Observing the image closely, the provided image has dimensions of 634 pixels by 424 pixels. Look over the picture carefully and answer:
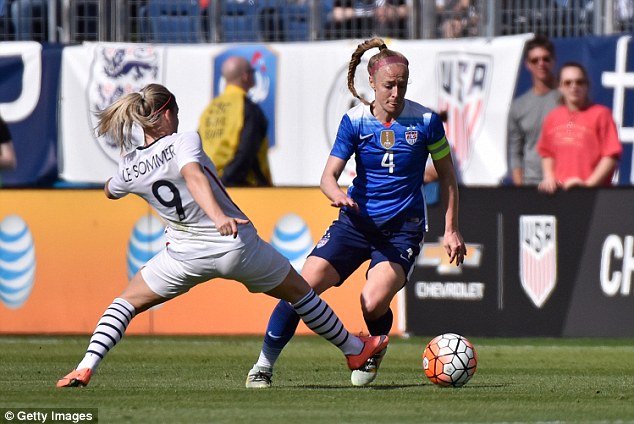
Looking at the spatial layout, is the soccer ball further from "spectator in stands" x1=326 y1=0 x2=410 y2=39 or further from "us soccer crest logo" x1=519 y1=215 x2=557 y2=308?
"spectator in stands" x1=326 y1=0 x2=410 y2=39

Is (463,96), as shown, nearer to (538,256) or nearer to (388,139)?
(538,256)

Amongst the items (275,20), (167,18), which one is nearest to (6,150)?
(167,18)

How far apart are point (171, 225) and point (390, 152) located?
5.02 feet

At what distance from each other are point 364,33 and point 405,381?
26.6 ft

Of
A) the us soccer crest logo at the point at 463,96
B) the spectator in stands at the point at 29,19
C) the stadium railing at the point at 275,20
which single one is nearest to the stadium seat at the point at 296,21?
the stadium railing at the point at 275,20

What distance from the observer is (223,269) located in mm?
7941

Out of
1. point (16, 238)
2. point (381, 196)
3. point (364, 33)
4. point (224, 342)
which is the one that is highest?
point (364, 33)

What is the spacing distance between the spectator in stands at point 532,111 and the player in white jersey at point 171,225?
24.6 ft

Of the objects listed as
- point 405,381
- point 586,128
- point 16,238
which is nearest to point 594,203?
point 586,128

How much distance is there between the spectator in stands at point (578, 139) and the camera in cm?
1467

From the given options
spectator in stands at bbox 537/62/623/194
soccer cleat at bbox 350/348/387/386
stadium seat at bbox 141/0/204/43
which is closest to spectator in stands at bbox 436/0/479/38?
spectator in stands at bbox 537/62/623/194

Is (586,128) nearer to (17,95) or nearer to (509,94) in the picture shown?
(509,94)

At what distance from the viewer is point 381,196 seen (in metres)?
8.77

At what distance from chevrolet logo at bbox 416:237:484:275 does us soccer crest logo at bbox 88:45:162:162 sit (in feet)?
15.0
